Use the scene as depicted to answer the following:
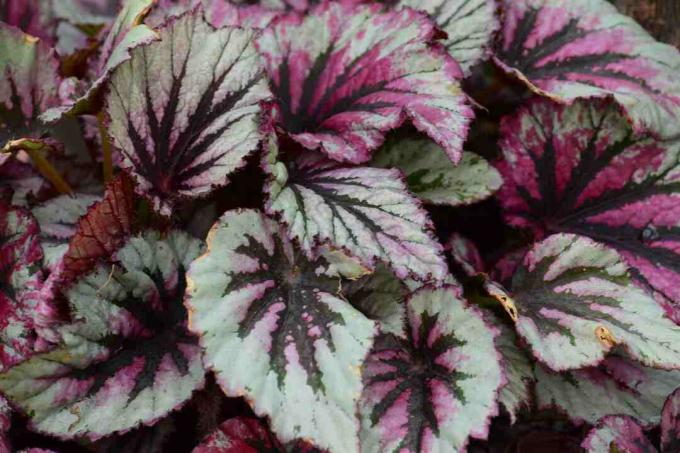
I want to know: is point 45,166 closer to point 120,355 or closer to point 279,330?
point 120,355

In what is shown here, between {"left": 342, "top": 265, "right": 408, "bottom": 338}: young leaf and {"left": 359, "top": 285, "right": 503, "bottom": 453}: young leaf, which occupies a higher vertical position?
{"left": 342, "top": 265, "right": 408, "bottom": 338}: young leaf

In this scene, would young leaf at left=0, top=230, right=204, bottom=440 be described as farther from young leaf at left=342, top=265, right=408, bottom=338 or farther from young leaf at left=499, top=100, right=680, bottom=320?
young leaf at left=499, top=100, right=680, bottom=320

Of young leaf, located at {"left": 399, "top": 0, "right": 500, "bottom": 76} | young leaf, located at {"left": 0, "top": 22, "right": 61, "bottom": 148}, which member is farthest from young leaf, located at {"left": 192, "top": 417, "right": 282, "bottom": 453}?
young leaf, located at {"left": 399, "top": 0, "right": 500, "bottom": 76}

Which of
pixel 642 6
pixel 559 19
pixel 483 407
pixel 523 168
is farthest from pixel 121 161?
pixel 642 6

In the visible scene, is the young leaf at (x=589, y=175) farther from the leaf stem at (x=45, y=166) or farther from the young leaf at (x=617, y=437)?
the leaf stem at (x=45, y=166)

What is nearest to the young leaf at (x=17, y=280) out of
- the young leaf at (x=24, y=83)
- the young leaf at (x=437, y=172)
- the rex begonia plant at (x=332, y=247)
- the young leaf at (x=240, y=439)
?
the rex begonia plant at (x=332, y=247)

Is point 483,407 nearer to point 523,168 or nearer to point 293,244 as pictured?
point 293,244
